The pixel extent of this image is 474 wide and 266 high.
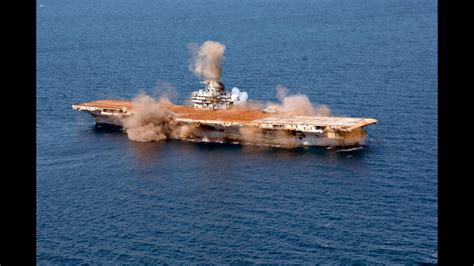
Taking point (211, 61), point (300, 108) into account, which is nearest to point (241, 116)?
point (300, 108)

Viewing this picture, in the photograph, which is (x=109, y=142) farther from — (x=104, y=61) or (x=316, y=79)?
(x=104, y=61)

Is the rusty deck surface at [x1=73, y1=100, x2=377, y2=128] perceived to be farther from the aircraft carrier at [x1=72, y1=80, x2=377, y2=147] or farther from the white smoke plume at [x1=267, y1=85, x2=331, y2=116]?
the white smoke plume at [x1=267, y1=85, x2=331, y2=116]

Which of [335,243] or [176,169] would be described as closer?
[335,243]

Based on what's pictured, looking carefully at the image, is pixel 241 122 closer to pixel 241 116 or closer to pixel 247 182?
pixel 241 116

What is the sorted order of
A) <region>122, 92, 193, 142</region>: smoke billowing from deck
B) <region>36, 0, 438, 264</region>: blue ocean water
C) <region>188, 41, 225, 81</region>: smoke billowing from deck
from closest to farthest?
<region>36, 0, 438, 264</region>: blue ocean water
<region>122, 92, 193, 142</region>: smoke billowing from deck
<region>188, 41, 225, 81</region>: smoke billowing from deck

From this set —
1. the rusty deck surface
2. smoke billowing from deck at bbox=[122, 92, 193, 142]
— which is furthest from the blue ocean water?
the rusty deck surface

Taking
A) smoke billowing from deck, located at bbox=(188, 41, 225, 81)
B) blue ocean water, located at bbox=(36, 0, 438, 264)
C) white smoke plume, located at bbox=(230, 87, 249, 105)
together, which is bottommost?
blue ocean water, located at bbox=(36, 0, 438, 264)
